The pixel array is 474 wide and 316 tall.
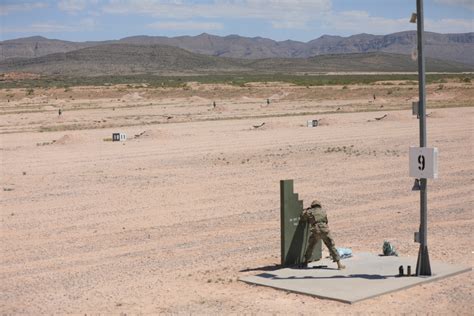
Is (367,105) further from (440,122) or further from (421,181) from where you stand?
(421,181)

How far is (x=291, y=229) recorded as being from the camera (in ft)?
40.9

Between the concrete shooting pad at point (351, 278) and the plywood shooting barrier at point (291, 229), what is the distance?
21cm

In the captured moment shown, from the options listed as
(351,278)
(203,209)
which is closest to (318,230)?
(351,278)

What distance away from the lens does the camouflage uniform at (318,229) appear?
39.6 ft

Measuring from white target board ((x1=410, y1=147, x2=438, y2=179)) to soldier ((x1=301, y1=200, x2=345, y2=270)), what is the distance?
148cm

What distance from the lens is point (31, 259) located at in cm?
1416

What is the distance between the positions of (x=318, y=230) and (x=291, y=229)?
0.53 metres

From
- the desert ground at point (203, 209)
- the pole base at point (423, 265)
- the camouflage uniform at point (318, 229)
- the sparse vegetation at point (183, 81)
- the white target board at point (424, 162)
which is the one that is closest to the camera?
the desert ground at point (203, 209)

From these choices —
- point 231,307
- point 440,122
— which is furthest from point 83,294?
point 440,122

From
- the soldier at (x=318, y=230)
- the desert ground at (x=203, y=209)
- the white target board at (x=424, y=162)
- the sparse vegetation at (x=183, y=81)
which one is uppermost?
the sparse vegetation at (x=183, y=81)

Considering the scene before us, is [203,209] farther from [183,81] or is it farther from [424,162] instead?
[183,81]

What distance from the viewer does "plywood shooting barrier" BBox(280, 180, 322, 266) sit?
12.4 m

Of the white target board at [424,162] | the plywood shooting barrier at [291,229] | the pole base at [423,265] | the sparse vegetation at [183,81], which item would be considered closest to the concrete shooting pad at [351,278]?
the pole base at [423,265]

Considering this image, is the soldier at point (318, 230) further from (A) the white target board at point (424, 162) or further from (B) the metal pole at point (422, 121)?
(A) the white target board at point (424, 162)
